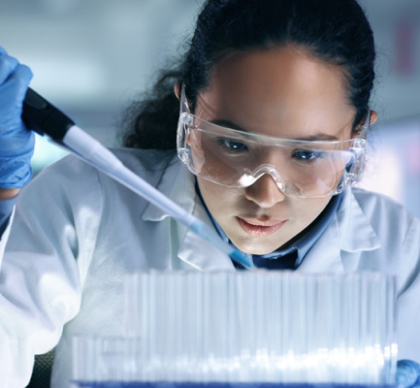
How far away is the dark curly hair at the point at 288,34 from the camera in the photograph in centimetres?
136

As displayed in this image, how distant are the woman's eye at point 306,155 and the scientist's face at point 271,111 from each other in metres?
0.03

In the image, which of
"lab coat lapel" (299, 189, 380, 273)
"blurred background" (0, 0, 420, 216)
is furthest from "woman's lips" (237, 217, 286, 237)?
"blurred background" (0, 0, 420, 216)

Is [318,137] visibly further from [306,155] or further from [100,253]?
[100,253]

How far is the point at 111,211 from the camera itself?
1.63 metres

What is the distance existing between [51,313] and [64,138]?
0.55m

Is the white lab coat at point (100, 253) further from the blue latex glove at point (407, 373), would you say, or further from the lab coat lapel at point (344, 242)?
the blue latex glove at point (407, 373)

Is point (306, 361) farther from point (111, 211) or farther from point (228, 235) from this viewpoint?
point (111, 211)

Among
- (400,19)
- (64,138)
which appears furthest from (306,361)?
(400,19)

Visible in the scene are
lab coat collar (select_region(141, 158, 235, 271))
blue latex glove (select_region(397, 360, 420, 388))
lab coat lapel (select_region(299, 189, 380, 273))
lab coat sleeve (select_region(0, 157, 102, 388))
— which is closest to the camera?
blue latex glove (select_region(397, 360, 420, 388))

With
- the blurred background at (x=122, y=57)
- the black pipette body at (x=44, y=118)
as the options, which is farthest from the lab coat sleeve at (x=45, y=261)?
the blurred background at (x=122, y=57)

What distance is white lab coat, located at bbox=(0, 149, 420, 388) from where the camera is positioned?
1.41 meters

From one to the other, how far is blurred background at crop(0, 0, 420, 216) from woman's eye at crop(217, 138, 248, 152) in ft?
5.68

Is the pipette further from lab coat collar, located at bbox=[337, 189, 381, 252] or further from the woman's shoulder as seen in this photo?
the woman's shoulder

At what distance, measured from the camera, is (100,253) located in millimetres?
1592
